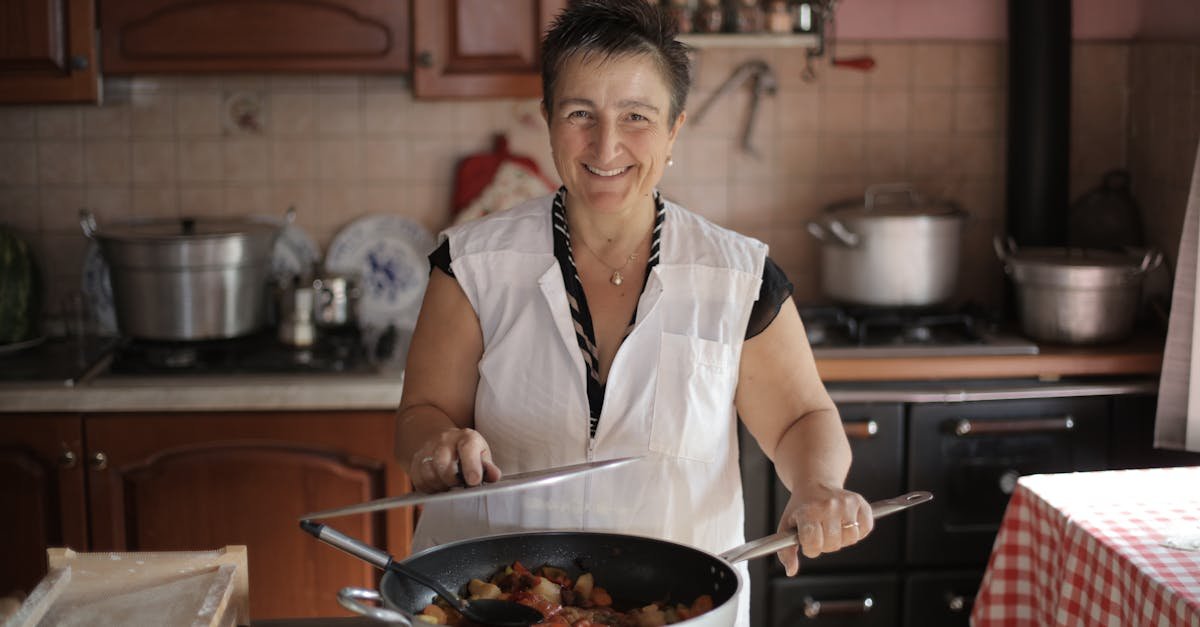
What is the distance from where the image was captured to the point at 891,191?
332cm

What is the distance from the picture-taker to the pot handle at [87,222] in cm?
303

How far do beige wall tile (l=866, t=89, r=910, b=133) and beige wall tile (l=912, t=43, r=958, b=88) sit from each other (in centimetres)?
6

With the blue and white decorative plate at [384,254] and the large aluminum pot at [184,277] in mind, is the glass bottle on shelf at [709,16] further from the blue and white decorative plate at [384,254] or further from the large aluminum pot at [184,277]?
the large aluminum pot at [184,277]

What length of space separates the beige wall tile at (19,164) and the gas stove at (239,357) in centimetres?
55

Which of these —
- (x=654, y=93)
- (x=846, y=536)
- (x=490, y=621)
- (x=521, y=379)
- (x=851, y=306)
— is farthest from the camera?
(x=851, y=306)

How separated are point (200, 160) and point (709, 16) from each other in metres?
1.28

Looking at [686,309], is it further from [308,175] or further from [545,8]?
[308,175]

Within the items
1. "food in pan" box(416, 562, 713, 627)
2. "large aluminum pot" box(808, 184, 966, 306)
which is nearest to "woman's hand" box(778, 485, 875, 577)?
"food in pan" box(416, 562, 713, 627)

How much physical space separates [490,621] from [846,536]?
386 millimetres

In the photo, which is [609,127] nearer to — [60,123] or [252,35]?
[252,35]

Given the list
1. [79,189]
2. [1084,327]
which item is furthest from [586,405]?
[79,189]

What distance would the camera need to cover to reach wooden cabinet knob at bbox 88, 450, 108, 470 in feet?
8.77

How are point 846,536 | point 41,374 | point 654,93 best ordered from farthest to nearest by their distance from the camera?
1. point 41,374
2. point 654,93
3. point 846,536

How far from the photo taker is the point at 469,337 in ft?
5.64
